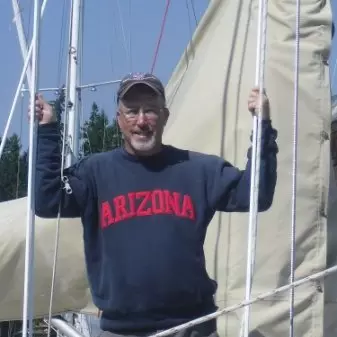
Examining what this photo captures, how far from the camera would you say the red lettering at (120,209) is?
2959 millimetres

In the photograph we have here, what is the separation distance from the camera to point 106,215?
9.82ft

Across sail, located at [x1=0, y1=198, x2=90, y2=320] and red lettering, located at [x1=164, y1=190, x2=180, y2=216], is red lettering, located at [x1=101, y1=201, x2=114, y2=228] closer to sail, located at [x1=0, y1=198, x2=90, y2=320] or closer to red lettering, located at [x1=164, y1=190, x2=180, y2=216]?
red lettering, located at [x1=164, y1=190, x2=180, y2=216]

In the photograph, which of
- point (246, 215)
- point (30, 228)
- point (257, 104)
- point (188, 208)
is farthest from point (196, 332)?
point (246, 215)

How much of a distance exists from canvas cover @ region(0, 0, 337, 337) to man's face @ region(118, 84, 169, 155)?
705 mm

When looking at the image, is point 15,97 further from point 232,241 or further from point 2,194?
point 2,194

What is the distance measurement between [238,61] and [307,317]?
0.99 metres

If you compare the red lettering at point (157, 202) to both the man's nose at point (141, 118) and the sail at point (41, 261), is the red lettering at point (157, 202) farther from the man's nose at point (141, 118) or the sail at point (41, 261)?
the sail at point (41, 261)

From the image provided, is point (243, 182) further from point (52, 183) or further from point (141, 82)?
point (52, 183)

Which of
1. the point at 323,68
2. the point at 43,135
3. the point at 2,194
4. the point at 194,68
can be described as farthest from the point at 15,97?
the point at 2,194

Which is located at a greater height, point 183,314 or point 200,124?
point 200,124

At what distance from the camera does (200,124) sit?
3.97 meters

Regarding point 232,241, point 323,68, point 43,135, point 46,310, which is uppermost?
point 323,68

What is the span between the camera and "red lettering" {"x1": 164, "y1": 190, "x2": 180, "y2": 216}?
2949mm

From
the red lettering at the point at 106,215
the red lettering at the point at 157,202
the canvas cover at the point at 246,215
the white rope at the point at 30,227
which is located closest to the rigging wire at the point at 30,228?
the white rope at the point at 30,227
